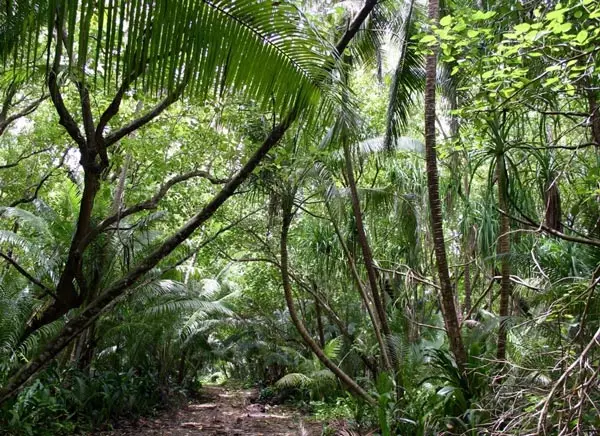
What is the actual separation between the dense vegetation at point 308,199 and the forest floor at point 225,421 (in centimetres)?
56

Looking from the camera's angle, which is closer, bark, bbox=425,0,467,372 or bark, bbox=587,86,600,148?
bark, bbox=587,86,600,148

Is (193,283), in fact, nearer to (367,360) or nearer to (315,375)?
(315,375)

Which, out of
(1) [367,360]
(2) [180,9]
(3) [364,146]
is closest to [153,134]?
(3) [364,146]

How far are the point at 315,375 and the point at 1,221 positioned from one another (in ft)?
29.8

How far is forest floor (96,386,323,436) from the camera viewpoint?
30.5ft

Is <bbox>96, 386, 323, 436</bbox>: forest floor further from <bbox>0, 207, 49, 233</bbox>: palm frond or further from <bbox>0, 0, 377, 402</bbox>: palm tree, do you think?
<bbox>0, 0, 377, 402</bbox>: palm tree

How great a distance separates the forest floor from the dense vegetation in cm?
56

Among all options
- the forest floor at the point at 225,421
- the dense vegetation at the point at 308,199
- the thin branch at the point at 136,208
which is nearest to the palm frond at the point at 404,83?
the dense vegetation at the point at 308,199

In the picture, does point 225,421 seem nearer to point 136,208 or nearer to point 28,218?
point 28,218

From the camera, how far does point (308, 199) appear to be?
9.37 m

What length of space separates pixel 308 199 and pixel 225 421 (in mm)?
5239

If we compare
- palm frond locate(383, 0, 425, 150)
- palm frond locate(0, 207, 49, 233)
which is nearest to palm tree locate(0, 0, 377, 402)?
palm frond locate(383, 0, 425, 150)

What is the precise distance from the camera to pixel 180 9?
2211 millimetres

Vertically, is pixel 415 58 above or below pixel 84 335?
above
